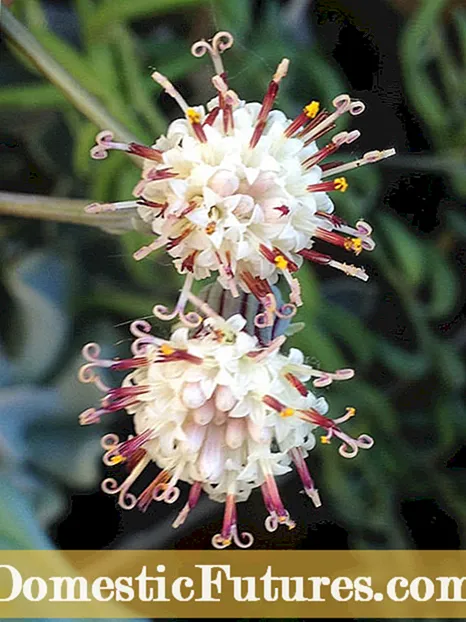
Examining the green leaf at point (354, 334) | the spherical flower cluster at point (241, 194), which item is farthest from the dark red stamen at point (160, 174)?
the green leaf at point (354, 334)

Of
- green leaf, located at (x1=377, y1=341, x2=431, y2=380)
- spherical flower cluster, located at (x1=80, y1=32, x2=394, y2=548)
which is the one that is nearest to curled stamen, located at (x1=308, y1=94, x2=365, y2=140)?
spherical flower cluster, located at (x1=80, y1=32, x2=394, y2=548)

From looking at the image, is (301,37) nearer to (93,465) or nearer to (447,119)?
(447,119)

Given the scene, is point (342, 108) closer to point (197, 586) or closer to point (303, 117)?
point (303, 117)

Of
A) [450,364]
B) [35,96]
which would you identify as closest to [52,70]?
[35,96]

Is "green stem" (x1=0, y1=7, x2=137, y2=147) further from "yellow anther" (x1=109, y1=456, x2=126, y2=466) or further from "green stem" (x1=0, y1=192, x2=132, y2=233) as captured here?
"yellow anther" (x1=109, y1=456, x2=126, y2=466)

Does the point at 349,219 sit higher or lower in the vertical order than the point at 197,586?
higher

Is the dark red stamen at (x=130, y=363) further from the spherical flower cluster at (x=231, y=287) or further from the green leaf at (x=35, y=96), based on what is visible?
the green leaf at (x=35, y=96)
